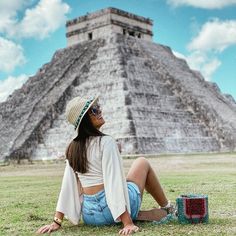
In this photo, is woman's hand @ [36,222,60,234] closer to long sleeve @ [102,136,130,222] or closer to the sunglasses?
long sleeve @ [102,136,130,222]

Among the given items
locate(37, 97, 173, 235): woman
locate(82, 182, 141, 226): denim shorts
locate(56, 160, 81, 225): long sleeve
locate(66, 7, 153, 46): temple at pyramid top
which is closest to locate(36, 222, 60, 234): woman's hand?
locate(37, 97, 173, 235): woman

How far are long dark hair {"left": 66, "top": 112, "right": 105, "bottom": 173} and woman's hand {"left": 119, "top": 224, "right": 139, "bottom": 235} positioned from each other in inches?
30.5

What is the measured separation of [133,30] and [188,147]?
12338mm

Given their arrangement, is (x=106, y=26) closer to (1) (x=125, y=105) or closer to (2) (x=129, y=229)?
(1) (x=125, y=105)

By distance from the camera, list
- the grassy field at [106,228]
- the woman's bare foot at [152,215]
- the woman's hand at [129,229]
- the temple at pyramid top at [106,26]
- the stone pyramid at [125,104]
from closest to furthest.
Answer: the woman's hand at [129,229] → the grassy field at [106,228] → the woman's bare foot at [152,215] → the stone pyramid at [125,104] → the temple at pyramid top at [106,26]

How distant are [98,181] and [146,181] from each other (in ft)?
1.75

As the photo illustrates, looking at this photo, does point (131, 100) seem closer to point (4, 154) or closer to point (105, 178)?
point (4, 154)

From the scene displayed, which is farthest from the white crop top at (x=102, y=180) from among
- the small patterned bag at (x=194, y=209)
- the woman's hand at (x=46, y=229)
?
the small patterned bag at (x=194, y=209)

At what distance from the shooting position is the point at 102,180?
5.77 meters

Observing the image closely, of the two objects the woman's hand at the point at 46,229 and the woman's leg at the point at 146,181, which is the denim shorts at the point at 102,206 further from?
the woman's hand at the point at 46,229

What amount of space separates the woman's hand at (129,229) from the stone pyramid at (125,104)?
2251cm

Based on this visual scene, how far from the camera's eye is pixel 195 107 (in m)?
34.4

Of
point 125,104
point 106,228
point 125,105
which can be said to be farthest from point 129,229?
point 125,104

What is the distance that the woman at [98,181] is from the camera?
18.3ft
